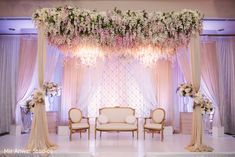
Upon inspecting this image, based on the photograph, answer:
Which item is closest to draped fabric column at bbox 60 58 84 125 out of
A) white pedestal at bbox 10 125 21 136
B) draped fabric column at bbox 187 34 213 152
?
white pedestal at bbox 10 125 21 136

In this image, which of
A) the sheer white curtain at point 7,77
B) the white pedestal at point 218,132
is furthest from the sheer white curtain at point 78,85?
the white pedestal at point 218,132

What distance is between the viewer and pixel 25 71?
32.6 feet

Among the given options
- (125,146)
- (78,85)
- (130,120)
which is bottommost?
(125,146)

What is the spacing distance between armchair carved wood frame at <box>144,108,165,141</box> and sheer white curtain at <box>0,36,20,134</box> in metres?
4.86

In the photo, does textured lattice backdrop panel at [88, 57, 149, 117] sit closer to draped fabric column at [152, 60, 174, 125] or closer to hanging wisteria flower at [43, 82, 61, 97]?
draped fabric column at [152, 60, 174, 125]

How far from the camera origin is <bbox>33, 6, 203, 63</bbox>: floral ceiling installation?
22.1 feet

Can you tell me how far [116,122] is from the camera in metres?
9.24

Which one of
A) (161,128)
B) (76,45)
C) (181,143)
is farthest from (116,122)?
(76,45)

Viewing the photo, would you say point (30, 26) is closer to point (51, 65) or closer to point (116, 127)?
point (51, 65)

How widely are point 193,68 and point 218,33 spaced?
3.91m

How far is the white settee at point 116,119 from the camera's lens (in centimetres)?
846

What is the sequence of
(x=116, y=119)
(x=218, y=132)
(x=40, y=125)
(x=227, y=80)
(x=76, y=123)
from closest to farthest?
(x=40, y=125)
(x=76, y=123)
(x=218, y=132)
(x=116, y=119)
(x=227, y=80)

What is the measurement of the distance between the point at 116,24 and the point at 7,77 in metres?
5.37

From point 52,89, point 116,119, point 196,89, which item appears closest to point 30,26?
point 52,89
